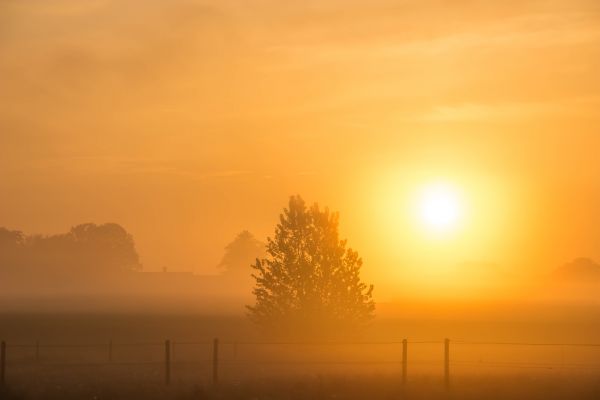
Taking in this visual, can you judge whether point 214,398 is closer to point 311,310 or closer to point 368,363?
point 368,363

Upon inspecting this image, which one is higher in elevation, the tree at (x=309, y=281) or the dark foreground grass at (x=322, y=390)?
the tree at (x=309, y=281)

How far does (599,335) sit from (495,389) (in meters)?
46.4

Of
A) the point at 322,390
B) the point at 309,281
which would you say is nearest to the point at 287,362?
the point at 309,281

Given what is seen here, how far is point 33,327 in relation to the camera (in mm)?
81188

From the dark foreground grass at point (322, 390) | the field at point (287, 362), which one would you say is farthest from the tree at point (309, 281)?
the dark foreground grass at point (322, 390)

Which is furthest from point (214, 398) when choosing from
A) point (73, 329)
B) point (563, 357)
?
point (73, 329)

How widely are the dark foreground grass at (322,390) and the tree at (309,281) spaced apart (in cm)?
1673

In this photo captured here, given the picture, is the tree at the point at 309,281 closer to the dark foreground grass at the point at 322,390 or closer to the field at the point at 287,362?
the field at the point at 287,362

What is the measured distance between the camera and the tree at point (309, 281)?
54188 millimetres

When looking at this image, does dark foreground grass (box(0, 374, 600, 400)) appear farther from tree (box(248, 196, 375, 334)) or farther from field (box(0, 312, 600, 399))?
tree (box(248, 196, 375, 334))

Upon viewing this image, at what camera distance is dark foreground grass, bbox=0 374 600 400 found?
110ft

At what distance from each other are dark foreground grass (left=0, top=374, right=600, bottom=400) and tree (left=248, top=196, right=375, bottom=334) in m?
16.7

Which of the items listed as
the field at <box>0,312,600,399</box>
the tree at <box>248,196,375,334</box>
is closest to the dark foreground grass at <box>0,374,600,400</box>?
the field at <box>0,312,600,399</box>

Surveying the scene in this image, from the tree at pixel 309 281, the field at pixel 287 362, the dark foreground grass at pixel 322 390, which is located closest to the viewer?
the dark foreground grass at pixel 322 390
